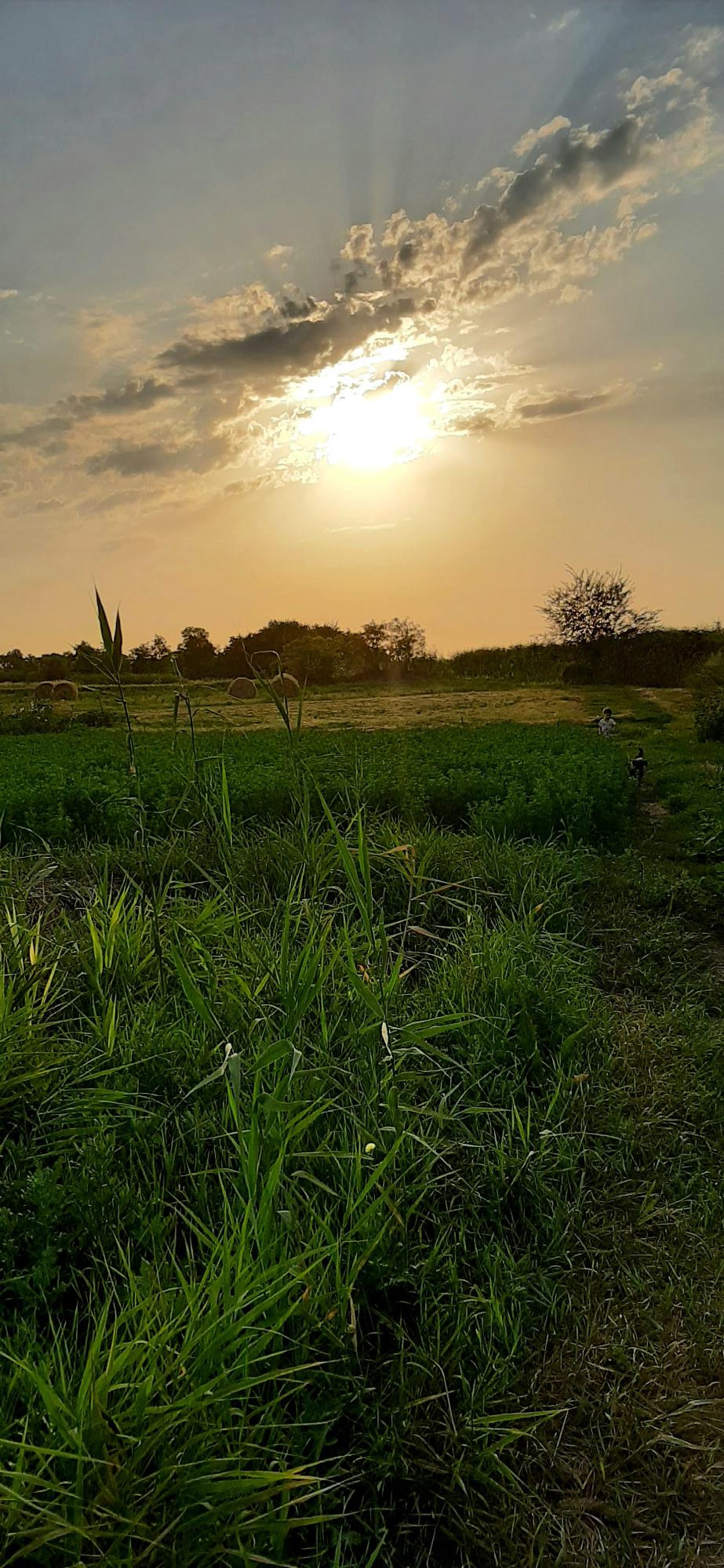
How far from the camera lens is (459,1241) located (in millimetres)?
2607

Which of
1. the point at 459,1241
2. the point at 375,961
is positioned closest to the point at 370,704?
the point at 375,961

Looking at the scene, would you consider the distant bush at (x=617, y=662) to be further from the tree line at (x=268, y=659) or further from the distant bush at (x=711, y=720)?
the distant bush at (x=711, y=720)

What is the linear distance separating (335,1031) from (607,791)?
4.17 meters

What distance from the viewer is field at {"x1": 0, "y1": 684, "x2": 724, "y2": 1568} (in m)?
1.83

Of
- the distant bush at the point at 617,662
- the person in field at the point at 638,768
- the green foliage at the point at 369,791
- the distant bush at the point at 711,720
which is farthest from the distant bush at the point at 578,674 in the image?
the green foliage at the point at 369,791

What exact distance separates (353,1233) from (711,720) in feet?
39.5

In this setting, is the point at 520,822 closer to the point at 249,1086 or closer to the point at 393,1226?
the point at 249,1086

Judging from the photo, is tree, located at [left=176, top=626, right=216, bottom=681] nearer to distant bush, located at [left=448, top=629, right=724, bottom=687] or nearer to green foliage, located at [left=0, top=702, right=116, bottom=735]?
green foliage, located at [left=0, top=702, right=116, bottom=735]

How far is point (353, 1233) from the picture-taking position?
2346mm

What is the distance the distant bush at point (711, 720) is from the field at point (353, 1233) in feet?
28.5

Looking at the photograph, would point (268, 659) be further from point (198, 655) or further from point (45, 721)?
point (45, 721)

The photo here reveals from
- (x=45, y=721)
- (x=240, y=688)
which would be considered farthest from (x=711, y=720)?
(x=45, y=721)

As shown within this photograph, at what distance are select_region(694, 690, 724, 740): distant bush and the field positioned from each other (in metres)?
8.68

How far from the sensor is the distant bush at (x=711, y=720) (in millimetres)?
13055
